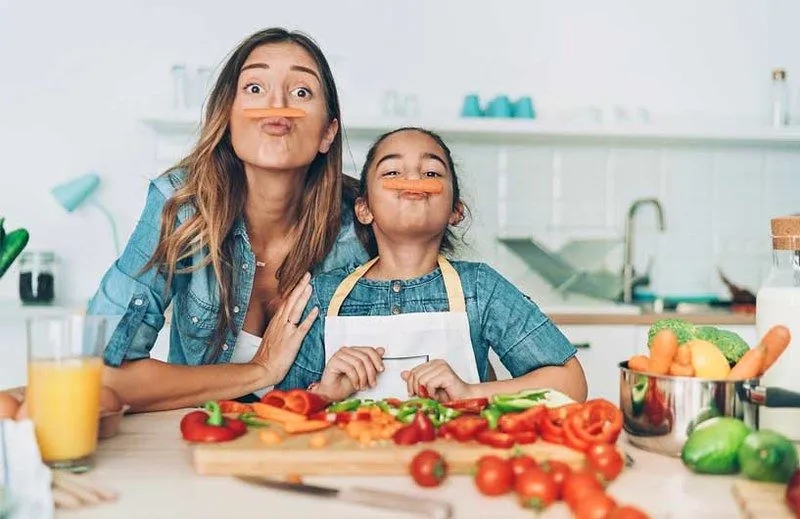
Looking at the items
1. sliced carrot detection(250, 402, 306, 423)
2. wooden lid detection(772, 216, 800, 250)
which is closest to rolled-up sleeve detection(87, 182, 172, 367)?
sliced carrot detection(250, 402, 306, 423)

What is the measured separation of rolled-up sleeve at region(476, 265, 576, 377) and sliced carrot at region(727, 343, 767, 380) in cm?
66

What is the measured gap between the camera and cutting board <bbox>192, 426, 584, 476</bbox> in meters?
1.12

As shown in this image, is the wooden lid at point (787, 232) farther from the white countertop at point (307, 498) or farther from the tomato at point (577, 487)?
the tomato at point (577, 487)

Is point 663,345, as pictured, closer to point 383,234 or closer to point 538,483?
point 538,483

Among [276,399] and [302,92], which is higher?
[302,92]

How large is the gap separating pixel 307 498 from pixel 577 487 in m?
0.32

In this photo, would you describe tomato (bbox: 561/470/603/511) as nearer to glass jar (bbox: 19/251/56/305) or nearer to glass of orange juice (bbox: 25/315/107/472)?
glass of orange juice (bbox: 25/315/107/472)

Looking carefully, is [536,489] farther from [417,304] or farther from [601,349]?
[601,349]

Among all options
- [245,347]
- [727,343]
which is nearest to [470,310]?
[245,347]

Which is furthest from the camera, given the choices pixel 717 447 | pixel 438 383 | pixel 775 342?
pixel 438 383

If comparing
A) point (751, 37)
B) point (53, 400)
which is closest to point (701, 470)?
point (53, 400)

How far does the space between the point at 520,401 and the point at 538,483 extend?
1.09ft

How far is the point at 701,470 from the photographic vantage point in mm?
1143

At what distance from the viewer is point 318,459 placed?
1136 millimetres
